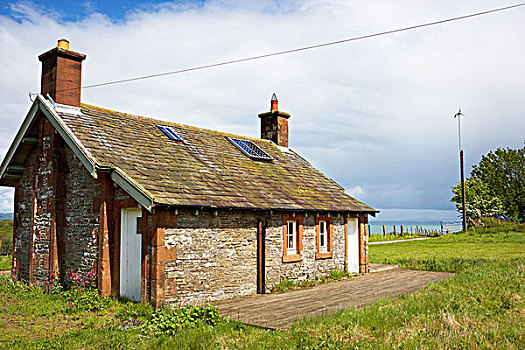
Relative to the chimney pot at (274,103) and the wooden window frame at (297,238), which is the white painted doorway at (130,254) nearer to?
the wooden window frame at (297,238)

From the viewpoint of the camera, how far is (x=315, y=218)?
17109 mm

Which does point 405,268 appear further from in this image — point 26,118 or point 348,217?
point 26,118

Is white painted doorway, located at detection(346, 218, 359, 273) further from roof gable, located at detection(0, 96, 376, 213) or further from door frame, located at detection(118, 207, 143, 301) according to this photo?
door frame, located at detection(118, 207, 143, 301)

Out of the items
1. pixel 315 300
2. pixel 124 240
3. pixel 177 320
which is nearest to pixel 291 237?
pixel 315 300

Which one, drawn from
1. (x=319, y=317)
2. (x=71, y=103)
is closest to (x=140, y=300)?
(x=319, y=317)

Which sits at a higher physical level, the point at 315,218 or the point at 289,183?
the point at 289,183

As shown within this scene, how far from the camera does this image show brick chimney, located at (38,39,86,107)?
15062 mm

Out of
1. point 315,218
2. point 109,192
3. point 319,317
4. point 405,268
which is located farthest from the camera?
point 405,268

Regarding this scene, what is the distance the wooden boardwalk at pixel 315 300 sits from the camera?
1084 cm

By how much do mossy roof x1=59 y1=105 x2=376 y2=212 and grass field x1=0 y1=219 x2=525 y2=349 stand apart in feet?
11.2

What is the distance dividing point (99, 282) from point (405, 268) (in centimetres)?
1460

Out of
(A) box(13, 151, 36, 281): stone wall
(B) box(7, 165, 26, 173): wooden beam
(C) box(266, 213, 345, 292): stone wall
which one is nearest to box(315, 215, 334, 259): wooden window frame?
(C) box(266, 213, 345, 292): stone wall

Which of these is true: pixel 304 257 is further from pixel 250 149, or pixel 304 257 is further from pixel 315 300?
pixel 250 149

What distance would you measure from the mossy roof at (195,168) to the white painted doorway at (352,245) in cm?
80
